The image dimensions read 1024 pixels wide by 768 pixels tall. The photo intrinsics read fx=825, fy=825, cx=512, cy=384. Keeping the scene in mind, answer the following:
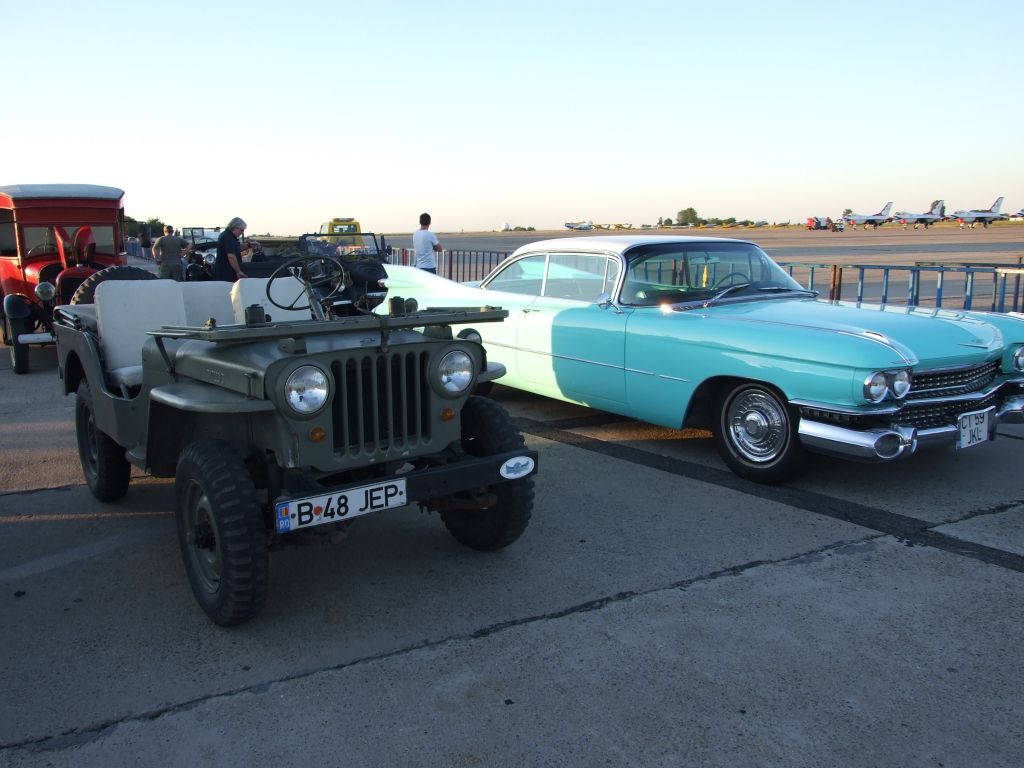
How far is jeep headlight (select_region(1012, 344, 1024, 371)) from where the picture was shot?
17.9ft

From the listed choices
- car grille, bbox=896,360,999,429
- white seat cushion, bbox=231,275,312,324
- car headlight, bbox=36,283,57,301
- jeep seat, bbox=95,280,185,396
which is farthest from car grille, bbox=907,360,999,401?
car headlight, bbox=36,283,57,301

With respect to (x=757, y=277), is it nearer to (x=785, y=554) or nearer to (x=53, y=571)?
(x=785, y=554)

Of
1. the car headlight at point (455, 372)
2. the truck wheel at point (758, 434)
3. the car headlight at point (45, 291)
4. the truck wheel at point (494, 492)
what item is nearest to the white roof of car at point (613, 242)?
the truck wheel at point (758, 434)

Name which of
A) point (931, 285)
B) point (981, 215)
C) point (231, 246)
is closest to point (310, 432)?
point (231, 246)

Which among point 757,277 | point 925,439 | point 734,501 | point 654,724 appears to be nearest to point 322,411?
point 654,724

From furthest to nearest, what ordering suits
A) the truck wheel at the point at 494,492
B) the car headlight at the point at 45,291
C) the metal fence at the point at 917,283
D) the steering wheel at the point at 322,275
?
the metal fence at the point at 917,283 → the car headlight at the point at 45,291 → the steering wheel at the point at 322,275 → the truck wheel at the point at 494,492

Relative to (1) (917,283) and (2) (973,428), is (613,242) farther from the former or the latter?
(1) (917,283)

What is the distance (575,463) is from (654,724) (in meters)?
3.12

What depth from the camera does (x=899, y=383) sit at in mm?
4680

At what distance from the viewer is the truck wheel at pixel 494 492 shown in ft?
13.1

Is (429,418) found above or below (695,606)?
above

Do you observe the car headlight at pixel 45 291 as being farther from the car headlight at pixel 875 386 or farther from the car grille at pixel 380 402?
the car headlight at pixel 875 386

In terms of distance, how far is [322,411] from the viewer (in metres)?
3.36

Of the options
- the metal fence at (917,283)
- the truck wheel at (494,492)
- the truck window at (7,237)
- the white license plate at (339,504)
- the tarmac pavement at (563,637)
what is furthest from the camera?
the truck window at (7,237)
